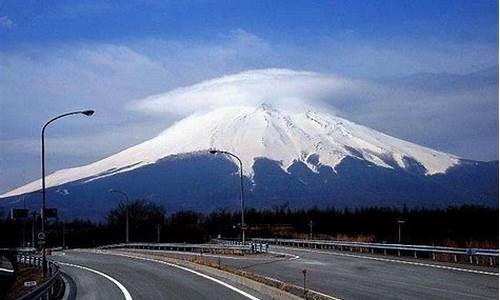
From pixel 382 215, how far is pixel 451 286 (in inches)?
2902

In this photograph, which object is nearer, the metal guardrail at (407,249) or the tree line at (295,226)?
the metal guardrail at (407,249)

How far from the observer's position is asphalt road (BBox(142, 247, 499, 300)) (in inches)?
950

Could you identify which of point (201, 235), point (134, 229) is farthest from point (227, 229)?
point (134, 229)

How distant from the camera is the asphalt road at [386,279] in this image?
2414cm

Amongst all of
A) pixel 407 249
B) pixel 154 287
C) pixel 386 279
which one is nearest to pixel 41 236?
pixel 154 287

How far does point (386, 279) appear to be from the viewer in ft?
98.1

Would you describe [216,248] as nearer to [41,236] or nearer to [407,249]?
[407,249]

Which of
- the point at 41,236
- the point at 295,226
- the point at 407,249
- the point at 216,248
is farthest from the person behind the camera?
the point at 295,226

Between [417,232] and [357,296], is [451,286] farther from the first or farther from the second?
[417,232]

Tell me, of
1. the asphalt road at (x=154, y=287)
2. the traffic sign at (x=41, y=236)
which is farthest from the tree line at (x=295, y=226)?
the asphalt road at (x=154, y=287)

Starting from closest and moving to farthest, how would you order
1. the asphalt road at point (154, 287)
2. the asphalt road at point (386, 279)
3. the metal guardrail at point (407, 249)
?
the asphalt road at point (386, 279)
the asphalt road at point (154, 287)
the metal guardrail at point (407, 249)

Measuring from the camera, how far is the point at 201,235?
102 meters

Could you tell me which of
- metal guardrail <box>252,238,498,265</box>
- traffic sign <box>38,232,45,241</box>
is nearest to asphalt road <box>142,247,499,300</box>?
metal guardrail <box>252,238,498,265</box>

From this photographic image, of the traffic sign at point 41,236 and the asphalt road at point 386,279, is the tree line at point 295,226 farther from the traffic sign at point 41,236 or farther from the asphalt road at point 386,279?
the asphalt road at point 386,279
